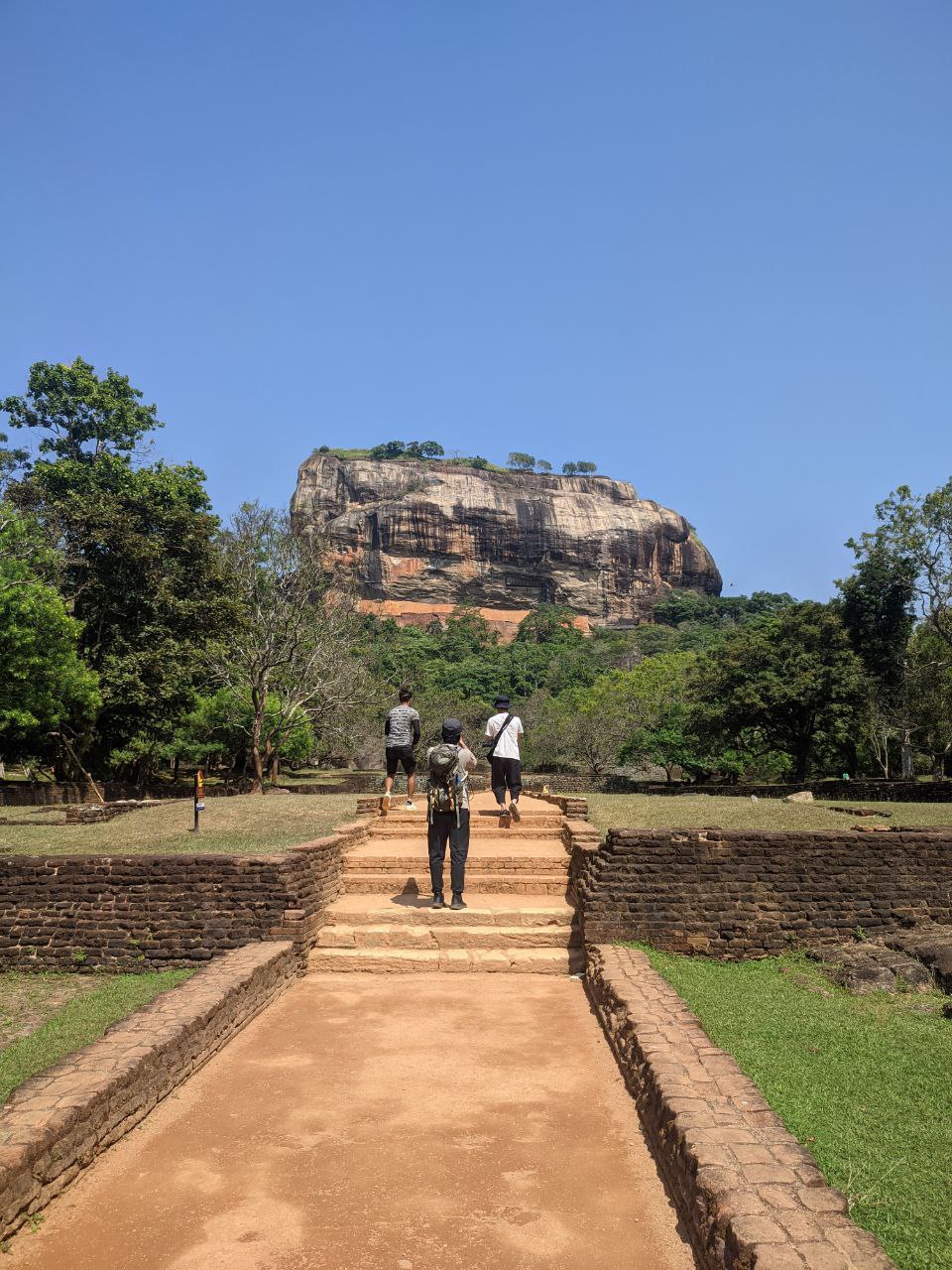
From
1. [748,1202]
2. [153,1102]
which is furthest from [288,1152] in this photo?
[748,1202]

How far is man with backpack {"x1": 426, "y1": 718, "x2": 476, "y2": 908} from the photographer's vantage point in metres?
7.90

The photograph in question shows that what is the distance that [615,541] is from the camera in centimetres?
10838

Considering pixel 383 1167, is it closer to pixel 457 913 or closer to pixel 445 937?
pixel 445 937

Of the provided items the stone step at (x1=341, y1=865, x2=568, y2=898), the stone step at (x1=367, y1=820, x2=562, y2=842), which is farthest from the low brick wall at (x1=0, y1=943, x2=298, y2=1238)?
the stone step at (x1=367, y1=820, x2=562, y2=842)

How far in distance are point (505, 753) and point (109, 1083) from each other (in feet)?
22.7

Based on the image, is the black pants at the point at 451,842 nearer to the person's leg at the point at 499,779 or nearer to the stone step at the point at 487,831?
the stone step at the point at 487,831

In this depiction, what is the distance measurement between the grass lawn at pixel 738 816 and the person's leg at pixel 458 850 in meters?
2.60

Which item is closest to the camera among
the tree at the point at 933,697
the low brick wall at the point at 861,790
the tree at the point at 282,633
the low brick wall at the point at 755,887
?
the low brick wall at the point at 755,887

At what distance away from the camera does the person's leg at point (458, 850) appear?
789cm

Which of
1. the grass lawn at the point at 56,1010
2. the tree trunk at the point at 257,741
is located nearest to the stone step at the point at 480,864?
the grass lawn at the point at 56,1010

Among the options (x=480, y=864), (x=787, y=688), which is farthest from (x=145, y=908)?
(x=787, y=688)

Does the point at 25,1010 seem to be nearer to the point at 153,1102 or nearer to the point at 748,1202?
the point at 153,1102

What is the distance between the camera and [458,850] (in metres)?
7.92

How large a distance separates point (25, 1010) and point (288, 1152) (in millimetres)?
3100
